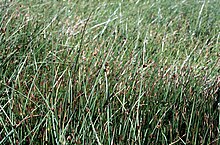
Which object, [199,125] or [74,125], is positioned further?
[199,125]

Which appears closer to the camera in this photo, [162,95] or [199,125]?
[199,125]

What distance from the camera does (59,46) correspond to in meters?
2.35

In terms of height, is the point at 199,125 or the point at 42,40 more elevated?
the point at 42,40

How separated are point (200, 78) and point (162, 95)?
0.95 ft

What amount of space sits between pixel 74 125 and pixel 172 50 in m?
1.25

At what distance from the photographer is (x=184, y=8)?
3871 mm

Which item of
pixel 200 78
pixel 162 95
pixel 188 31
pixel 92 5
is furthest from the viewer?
pixel 92 5

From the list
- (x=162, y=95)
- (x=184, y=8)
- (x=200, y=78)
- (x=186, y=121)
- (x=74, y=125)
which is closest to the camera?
(x=74, y=125)

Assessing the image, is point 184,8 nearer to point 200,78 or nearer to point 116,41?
point 116,41

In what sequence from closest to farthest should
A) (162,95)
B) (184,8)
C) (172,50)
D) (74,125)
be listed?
1. (74,125)
2. (162,95)
3. (172,50)
4. (184,8)

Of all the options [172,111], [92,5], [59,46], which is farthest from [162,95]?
[92,5]

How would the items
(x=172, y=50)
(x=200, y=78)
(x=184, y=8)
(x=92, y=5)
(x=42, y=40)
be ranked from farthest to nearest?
(x=184, y=8)
(x=92, y=5)
(x=172, y=50)
(x=42, y=40)
(x=200, y=78)

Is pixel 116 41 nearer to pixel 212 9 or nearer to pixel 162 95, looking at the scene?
pixel 162 95

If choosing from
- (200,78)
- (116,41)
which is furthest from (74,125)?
(116,41)
